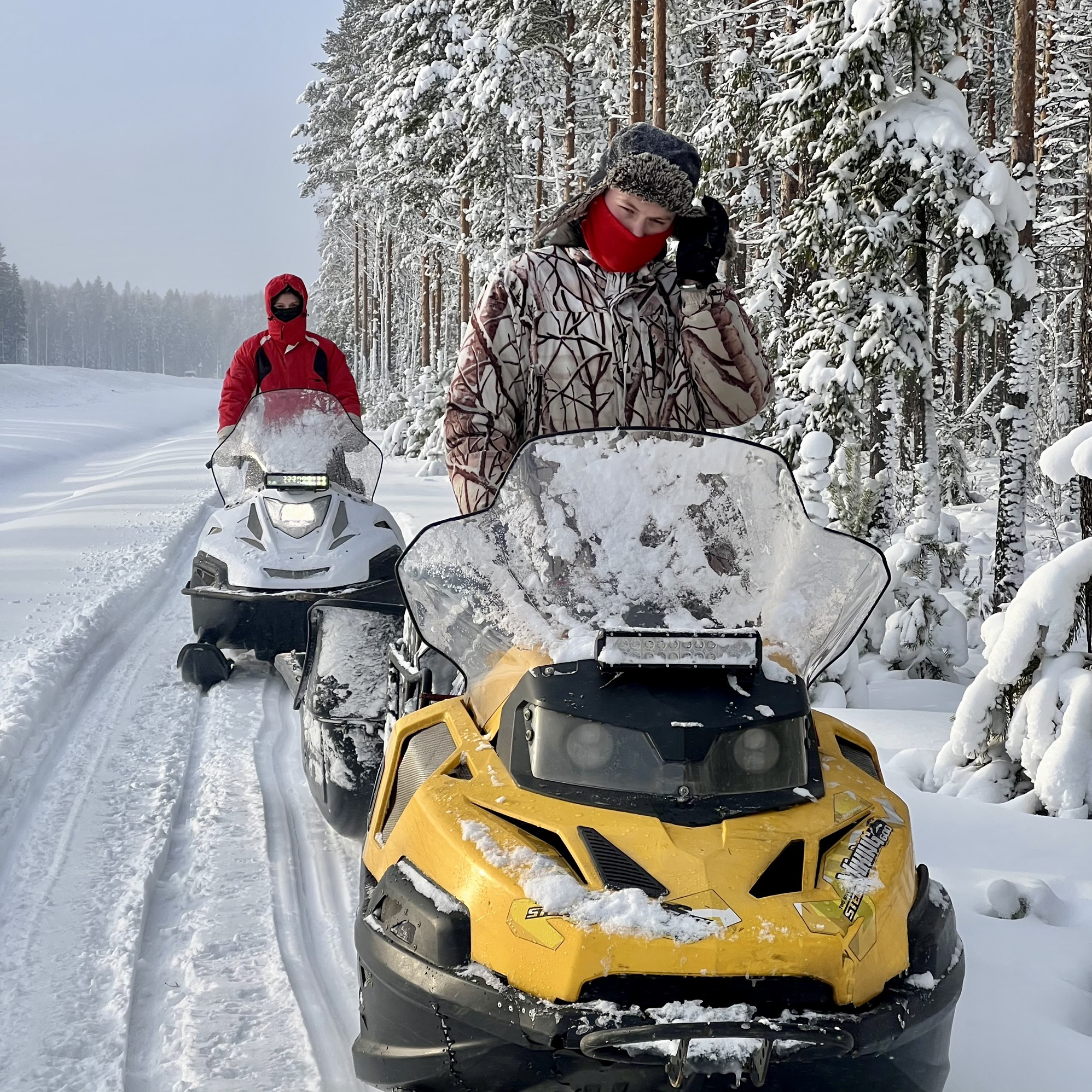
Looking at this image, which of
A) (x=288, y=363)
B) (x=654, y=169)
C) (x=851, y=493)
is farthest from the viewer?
(x=851, y=493)

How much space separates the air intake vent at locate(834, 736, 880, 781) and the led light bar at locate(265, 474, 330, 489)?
419cm

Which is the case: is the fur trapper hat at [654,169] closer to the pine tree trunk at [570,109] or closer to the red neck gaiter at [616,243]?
the red neck gaiter at [616,243]

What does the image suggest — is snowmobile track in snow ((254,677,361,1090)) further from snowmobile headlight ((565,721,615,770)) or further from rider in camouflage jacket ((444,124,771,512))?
rider in camouflage jacket ((444,124,771,512))

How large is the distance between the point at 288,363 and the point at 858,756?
5.37 m

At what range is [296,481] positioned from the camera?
19.8 ft

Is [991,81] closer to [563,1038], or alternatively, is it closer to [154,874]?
[154,874]

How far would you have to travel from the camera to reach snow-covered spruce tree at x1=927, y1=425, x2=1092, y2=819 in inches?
153

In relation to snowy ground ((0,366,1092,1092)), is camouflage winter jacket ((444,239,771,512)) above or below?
above

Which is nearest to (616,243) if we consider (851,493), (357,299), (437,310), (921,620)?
(921,620)

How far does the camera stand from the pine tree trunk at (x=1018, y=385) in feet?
30.2

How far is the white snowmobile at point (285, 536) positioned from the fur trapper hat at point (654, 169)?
3.17 meters

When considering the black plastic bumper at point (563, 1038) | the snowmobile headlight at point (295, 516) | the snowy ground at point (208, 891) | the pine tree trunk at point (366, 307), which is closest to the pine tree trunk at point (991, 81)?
the snowy ground at point (208, 891)

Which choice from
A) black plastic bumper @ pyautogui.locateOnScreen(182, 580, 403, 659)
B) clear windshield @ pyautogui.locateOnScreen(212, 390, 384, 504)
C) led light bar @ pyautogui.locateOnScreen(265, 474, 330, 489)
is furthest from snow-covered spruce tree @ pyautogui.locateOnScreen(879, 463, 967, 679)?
led light bar @ pyautogui.locateOnScreen(265, 474, 330, 489)

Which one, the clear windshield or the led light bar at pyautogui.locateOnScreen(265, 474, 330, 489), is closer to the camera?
the led light bar at pyautogui.locateOnScreen(265, 474, 330, 489)
